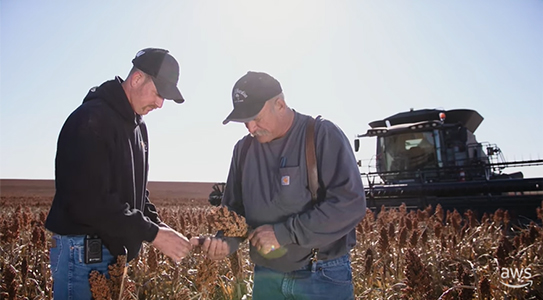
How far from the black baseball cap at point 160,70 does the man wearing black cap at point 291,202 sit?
20.4 inches

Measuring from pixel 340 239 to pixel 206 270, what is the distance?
775 millimetres

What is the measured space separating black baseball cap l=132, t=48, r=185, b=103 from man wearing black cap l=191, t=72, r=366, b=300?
517mm

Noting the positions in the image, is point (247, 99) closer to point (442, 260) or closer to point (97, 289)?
point (97, 289)

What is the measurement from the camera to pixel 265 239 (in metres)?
2.15

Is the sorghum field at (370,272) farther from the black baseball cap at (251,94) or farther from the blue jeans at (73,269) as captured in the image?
the black baseball cap at (251,94)

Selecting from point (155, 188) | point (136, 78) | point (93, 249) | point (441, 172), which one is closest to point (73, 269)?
point (93, 249)

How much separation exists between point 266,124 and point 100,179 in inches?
38.2

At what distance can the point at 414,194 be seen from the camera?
10.3 metres

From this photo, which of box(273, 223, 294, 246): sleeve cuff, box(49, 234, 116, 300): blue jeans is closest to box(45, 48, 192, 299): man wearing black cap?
box(49, 234, 116, 300): blue jeans

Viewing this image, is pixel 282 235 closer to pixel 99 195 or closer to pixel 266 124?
pixel 266 124

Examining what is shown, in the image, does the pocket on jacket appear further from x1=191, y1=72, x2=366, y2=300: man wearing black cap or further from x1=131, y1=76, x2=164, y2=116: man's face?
x1=131, y1=76, x2=164, y2=116: man's face

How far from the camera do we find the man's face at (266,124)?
2.33 metres

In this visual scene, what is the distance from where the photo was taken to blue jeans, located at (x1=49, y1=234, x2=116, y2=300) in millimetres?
2336

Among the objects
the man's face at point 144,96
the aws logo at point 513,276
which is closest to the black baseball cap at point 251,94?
the man's face at point 144,96
